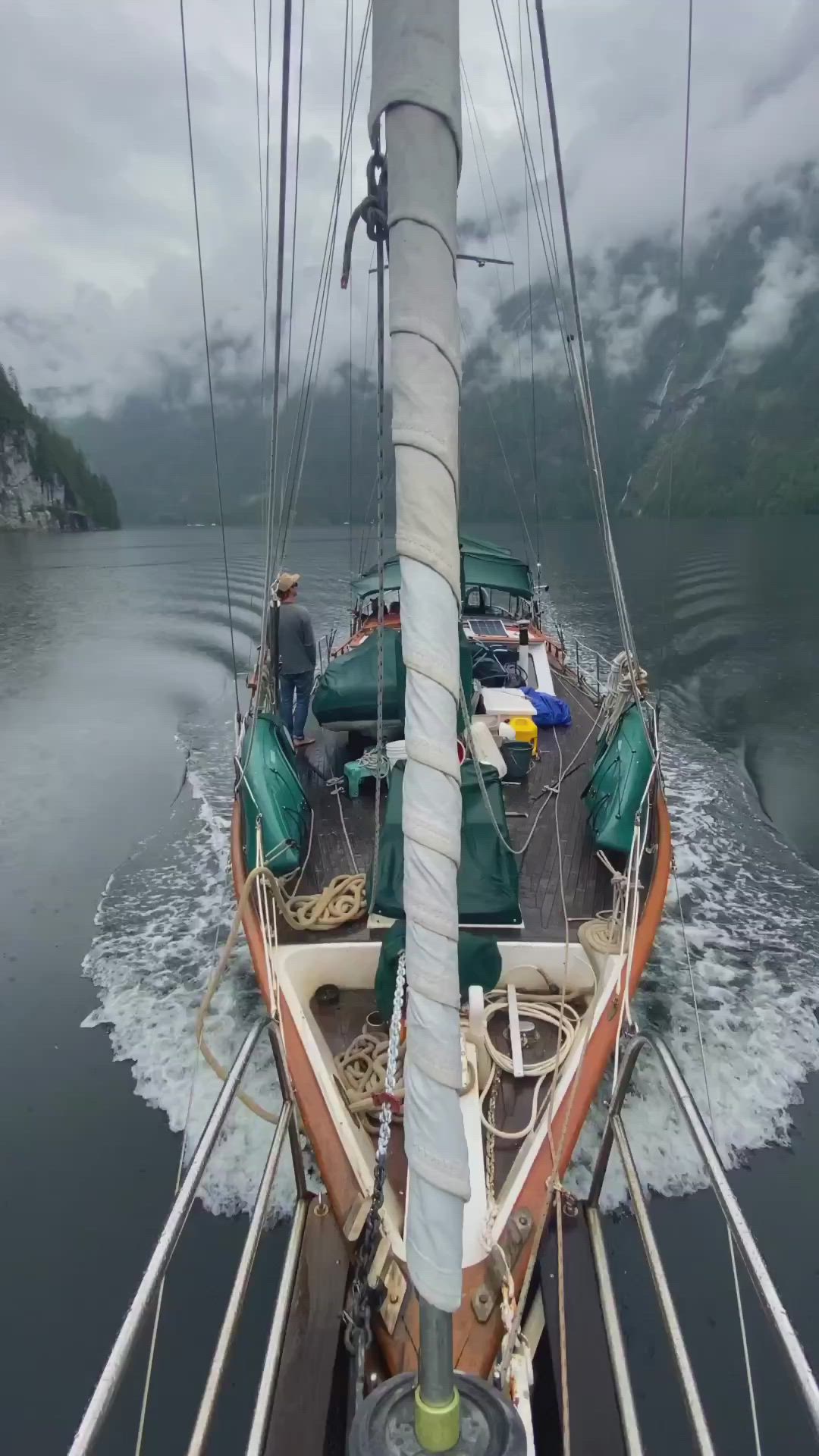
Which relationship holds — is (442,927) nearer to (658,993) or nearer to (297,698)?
(658,993)

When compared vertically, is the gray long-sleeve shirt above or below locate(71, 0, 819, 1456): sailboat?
above

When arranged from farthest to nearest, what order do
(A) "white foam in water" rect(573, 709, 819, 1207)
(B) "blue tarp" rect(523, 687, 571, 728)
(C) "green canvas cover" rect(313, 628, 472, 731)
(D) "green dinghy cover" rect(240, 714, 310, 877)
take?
(B) "blue tarp" rect(523, 687, 571, 728), (C) "green canvas cover" rect(313, 628, 472, 731), (D) "green dinghy cover" rect(240, 714, 310, 877), (A) "white foam in water" rect(573, 709, 819, 1207)

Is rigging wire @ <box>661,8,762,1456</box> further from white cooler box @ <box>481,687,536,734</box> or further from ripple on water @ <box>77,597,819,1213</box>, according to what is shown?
white cooler box @ <box>481,687,536,734</box>

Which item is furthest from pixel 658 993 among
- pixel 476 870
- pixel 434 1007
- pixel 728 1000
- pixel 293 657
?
pixel 434 1007

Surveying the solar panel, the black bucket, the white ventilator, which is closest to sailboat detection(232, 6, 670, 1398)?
the white ventilator

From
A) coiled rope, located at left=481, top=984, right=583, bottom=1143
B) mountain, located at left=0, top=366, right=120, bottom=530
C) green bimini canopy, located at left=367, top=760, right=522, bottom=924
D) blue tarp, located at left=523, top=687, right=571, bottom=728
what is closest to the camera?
coiled rope, located at left=481, top=984, right=583, bottom=1143

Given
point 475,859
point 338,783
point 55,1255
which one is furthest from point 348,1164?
point 338,783

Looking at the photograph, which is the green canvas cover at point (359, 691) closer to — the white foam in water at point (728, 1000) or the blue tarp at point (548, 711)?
the blue tarp at point (548, 711)
